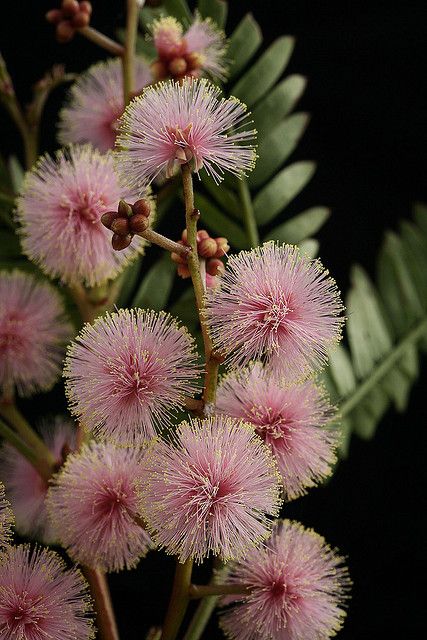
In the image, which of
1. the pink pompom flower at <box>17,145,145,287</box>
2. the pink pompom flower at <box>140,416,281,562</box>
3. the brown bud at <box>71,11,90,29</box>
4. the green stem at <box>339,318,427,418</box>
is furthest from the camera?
the green stem at <box>339,318,427,418</box>

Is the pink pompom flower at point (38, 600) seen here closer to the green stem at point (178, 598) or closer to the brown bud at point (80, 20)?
the green stem at point (178, 598)

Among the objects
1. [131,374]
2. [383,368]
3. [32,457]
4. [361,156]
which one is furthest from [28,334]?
[361,156]

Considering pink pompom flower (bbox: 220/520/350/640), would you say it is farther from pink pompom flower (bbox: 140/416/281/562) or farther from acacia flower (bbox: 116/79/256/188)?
acacia flower (bbox: 116/79/256/188)

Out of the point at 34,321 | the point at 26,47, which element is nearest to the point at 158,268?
the point at 34,321

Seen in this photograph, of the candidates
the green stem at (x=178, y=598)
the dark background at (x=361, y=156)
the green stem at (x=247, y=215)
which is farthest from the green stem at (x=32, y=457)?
the dark background at (x=361, y=156)

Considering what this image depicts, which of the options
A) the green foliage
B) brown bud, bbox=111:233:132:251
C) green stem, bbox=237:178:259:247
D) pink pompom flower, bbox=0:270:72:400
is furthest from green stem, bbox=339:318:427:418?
brown bud, bbox=111:233:132:251

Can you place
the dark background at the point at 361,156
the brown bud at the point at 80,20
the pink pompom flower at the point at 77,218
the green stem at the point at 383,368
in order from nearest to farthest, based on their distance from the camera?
1. the pink pompom flower at the point at 77,218
2. the brown bud at the point at 80,20
3. the green stem at the point at 383,368
4. the dark background at the point at 361,156

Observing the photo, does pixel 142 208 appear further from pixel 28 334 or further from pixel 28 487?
pixel 28 487
